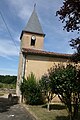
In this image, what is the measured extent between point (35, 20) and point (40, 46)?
589cm

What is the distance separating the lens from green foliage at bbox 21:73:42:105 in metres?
23.0

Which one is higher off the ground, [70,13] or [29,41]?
[29,41]

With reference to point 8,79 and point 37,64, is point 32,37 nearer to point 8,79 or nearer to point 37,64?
point 37,64

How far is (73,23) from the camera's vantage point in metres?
9.22

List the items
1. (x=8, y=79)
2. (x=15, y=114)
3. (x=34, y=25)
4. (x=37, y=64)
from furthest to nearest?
(x=8, y=79), (x=34, y=25), (x=37, y=64), (x=15, y=114)

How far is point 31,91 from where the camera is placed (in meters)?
23.2

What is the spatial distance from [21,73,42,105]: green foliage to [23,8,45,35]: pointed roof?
13.3m

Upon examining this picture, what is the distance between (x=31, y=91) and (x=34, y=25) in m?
16.4

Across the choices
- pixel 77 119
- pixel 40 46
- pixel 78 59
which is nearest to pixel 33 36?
pixel 40 46

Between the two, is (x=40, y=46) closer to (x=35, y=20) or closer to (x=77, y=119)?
(x=35, y=20)

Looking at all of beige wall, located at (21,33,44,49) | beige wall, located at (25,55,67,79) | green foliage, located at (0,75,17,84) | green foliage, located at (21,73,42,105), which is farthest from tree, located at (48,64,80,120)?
green foliage, located at (0,75,17,84)

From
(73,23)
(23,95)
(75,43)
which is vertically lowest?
(23,95)

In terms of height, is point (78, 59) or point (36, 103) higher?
point (78, 59)

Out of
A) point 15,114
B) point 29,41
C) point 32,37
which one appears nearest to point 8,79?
point 32,37
